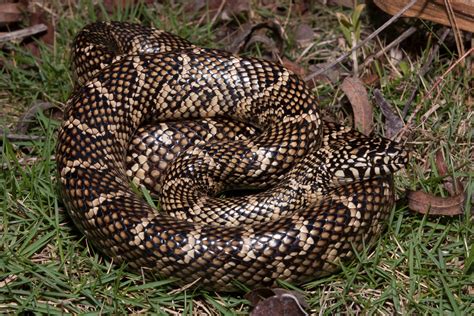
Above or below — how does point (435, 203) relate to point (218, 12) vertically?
below

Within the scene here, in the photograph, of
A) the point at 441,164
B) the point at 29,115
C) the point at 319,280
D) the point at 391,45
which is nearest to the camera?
the point at 319,280

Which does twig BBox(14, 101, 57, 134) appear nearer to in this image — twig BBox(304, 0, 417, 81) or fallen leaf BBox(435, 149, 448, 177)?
twig BBox(304, 0, 417, 81)

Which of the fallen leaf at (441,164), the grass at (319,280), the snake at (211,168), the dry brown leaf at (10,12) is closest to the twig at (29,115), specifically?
the grass at (319,280)

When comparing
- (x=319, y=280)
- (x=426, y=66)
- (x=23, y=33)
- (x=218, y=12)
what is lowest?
(x=319, y=280)

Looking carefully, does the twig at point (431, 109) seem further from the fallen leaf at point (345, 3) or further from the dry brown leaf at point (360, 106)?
the fallen leaf at point (345, 3)

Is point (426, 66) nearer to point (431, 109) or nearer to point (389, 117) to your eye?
point (431, 109)

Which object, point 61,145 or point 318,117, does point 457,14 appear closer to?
point 318,117

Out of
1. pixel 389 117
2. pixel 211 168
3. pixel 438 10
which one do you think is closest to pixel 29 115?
pixel 211 168

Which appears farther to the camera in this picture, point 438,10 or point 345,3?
point 345,3
